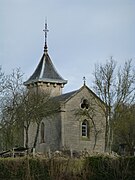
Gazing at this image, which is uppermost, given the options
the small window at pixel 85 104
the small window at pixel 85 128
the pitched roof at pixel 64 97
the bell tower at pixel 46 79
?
the bell tower at pixel 46 79

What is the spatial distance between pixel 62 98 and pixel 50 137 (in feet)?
16.9

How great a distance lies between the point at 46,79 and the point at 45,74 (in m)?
1.40

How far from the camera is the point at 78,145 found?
59656mm

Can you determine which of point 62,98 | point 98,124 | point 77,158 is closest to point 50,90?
point 62,98

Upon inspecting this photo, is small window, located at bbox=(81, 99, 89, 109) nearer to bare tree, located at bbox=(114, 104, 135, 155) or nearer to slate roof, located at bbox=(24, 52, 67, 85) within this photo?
bare tree, located at bbox=(114, 104, 135, 155)

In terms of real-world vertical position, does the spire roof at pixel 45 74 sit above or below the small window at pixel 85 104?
above

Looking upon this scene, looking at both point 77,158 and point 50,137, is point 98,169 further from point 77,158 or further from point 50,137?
point 50,137

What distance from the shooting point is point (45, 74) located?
6794cm

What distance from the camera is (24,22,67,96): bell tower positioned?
65750 mm

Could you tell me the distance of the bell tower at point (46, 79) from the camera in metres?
65.8

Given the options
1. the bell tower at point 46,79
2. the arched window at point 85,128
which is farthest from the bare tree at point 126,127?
the bell tower at point 46,79

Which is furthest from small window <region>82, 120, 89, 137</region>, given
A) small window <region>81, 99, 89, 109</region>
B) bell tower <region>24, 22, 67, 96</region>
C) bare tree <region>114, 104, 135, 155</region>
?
bell tower <region>24, 22, 67, 96</region>

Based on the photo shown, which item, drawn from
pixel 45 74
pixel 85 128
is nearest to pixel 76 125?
pixel 85 128

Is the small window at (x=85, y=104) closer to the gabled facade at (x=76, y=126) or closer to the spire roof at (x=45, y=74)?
the gabled facade at (x=76, y=126)
